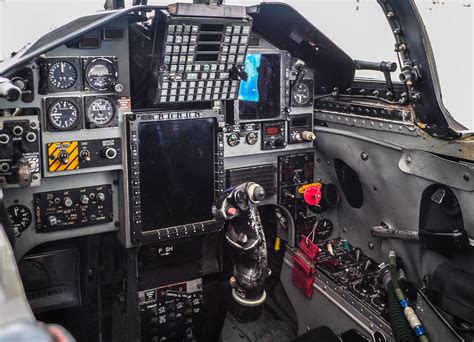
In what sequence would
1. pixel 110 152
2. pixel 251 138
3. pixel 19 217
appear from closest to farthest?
pixel 19 217 < pixel 110 152 < pixel 251 138

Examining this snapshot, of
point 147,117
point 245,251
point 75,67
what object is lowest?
point 245,251

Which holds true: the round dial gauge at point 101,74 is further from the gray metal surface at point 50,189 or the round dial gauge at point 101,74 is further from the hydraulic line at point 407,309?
the hydraulic line at point 407,309

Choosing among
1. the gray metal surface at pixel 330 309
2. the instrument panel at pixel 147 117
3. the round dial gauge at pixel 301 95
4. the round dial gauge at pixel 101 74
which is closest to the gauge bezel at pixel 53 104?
the instrument panel at pixel 147 117

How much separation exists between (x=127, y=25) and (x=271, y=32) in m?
0.93

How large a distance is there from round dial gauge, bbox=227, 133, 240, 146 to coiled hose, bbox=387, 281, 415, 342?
1.27 meters

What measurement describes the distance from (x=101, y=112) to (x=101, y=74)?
0.20 metres

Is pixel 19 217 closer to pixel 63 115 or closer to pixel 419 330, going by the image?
pixel 63 115

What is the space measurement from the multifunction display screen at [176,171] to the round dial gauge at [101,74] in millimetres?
288

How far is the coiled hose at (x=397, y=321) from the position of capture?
2.63 metres

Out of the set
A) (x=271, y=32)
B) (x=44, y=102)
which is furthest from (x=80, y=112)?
(x=271, y=32)

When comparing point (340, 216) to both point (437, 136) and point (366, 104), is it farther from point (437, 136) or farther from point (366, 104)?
point (437, 136)

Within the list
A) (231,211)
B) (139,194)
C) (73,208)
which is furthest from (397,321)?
(73,208)

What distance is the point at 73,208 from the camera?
295 cm

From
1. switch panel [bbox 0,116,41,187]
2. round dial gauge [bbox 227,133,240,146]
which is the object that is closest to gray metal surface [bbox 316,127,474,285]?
round dial gauge [bbox 227,133,240,146]
